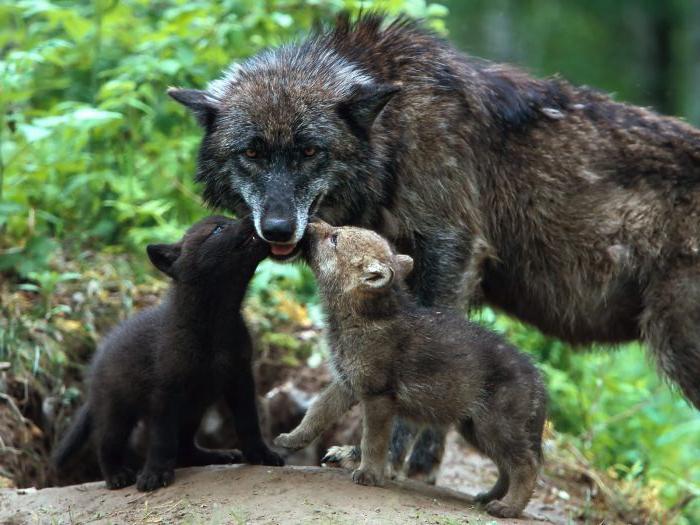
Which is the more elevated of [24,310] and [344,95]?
[344,95]

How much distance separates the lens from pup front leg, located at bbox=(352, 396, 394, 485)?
17.4 feet

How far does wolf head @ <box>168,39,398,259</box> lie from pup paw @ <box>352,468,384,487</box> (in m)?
1.31

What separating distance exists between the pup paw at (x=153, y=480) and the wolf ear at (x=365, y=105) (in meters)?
2.31

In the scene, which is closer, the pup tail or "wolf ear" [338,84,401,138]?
"wolf ear" [338,84,401,138]

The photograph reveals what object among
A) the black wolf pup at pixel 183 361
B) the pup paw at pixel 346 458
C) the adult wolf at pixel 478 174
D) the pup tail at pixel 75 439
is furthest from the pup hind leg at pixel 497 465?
Result: the pup tail at pixel 75 439

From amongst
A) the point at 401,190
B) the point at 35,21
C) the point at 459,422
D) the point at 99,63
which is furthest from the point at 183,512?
the point at 35,21

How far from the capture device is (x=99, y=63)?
9039mm

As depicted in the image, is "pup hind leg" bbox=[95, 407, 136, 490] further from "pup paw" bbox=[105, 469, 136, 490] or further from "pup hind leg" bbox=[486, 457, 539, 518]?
"pup hind leg" bbox=[486, 457, 539, 518]

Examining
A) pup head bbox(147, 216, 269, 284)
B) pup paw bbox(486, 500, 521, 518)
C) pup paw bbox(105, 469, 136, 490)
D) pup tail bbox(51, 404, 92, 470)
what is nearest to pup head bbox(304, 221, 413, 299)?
pup head bbox(147, 216, 269, 284)

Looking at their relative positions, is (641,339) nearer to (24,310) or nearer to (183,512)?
(183,512)

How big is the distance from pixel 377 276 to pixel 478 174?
1.53 metres

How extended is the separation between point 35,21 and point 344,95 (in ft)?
15.5

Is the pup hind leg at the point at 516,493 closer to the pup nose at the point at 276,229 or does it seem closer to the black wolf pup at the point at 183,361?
the black wolf pup at the point at 183,361

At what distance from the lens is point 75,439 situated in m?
6.27
